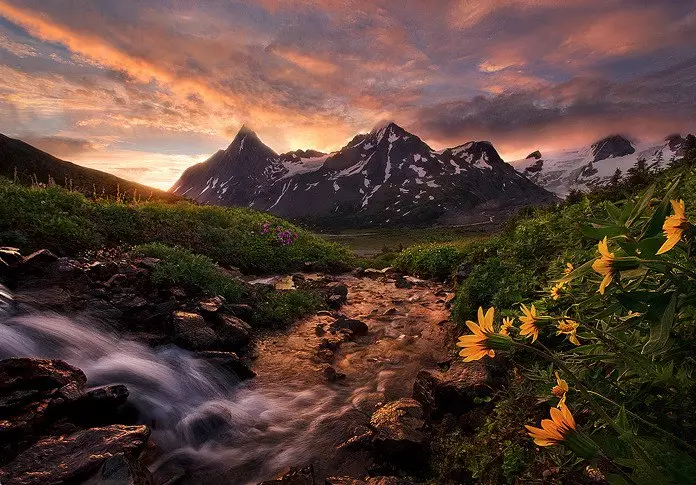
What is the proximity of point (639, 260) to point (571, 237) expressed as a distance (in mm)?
5778

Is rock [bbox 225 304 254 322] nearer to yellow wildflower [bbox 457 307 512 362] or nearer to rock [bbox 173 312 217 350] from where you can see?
rock [bbox 173 312 217 350]

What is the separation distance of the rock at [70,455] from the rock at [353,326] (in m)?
5.20

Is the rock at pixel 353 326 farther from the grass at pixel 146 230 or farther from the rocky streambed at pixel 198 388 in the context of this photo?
the grass at pixel 146 230

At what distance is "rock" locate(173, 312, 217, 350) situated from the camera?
6.57 meters

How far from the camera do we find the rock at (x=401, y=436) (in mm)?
3826

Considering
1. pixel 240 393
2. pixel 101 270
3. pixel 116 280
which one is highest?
pixel 101 270

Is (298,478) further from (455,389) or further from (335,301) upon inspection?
(335,301)

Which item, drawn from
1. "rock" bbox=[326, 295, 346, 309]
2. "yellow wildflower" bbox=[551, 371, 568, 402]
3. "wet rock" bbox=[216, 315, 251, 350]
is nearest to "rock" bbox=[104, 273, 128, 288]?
"wet rock" bbox=[216, 315, 251, 350]

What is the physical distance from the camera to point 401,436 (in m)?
3.91

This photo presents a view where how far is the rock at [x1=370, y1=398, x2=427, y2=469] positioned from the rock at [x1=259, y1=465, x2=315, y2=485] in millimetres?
761

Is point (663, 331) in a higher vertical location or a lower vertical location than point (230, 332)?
higher

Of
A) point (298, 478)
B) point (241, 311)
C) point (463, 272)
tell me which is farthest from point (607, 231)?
point (463, 272)

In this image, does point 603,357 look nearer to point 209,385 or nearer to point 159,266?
point 209,385

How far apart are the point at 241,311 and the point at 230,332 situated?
Result: 1.20 meters
